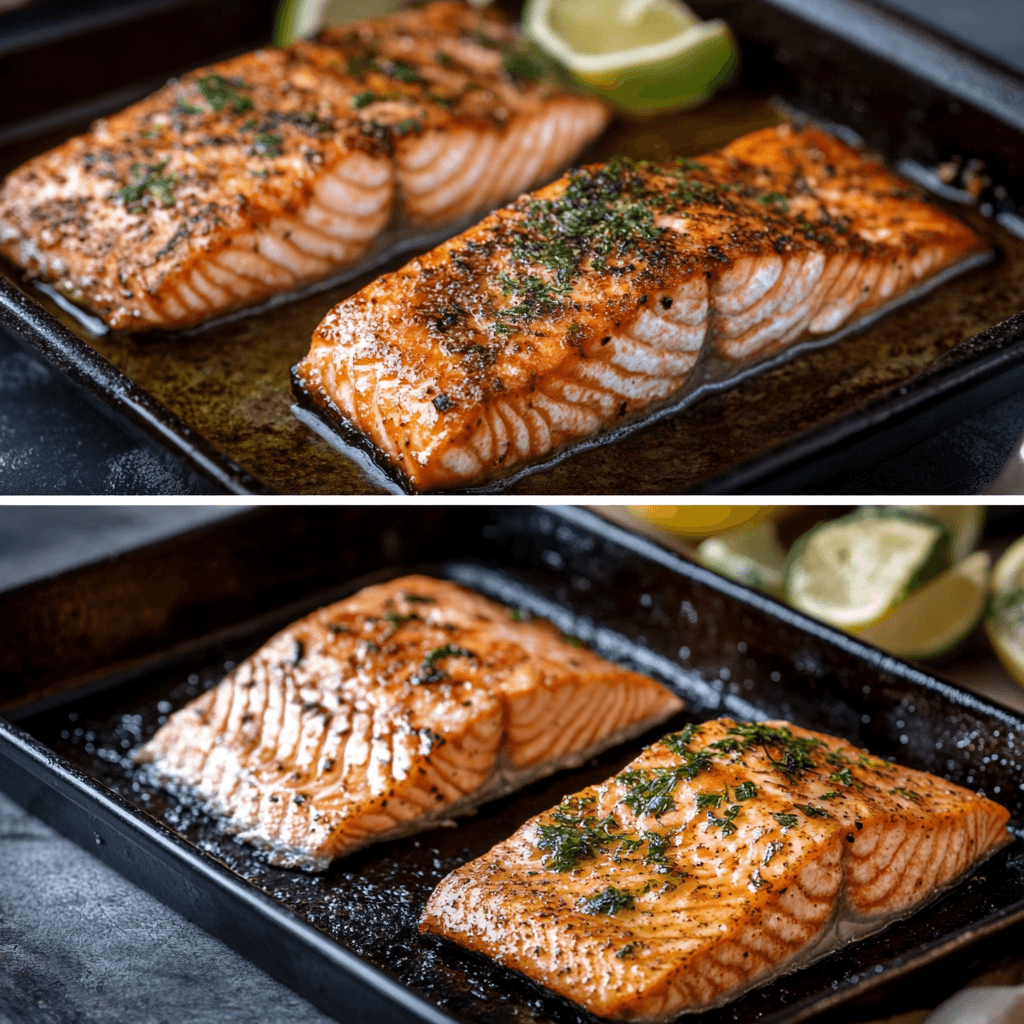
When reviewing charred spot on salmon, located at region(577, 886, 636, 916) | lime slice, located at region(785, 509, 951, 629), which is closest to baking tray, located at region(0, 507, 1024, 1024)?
charred spot on salmon, located at region(577, 886, 636, 916)

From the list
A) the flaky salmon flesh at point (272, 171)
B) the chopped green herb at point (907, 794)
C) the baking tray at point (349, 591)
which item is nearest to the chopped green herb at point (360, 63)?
the flaky salmon flesh at point (272, 171)

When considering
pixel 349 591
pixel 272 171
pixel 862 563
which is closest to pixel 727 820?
pixel 862 563

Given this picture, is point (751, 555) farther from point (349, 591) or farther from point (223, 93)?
point (223, 93)

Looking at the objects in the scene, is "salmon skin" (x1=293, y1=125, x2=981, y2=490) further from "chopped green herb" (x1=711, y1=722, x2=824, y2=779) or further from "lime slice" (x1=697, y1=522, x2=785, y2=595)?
"lime slice" (x1=697, y1=522, x2=785, y2=595)

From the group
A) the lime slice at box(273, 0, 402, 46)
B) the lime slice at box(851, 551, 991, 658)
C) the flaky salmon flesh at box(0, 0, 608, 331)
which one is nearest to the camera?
the flaky salmon flesh at box(0, 0, 608, 331)

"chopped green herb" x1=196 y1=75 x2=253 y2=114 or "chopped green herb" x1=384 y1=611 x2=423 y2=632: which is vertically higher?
"chopped green herb" x1=196 y1=75 x2=253 y2=114

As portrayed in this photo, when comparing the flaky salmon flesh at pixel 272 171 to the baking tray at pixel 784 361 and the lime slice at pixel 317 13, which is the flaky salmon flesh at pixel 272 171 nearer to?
the baking tray at pixel 784 361
